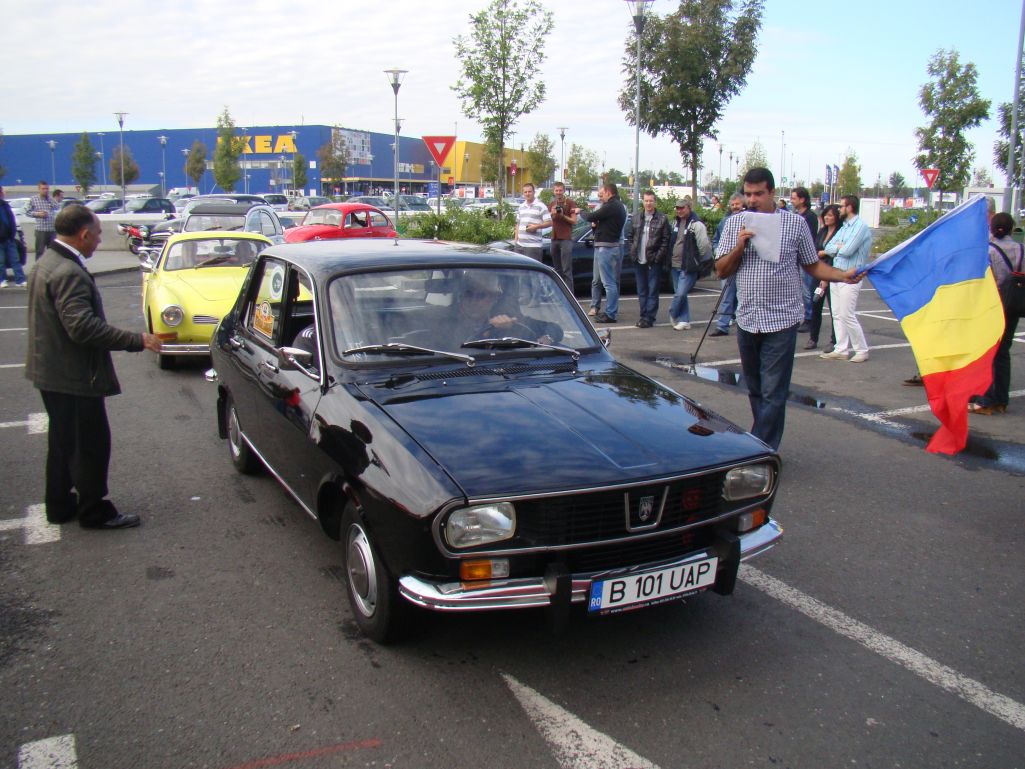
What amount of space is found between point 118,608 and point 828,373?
807 cm

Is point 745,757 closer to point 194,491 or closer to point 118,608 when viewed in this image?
point 118,608

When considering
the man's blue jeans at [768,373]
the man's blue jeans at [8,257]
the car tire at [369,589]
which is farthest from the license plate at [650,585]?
the man's blue jeans at [8,257]

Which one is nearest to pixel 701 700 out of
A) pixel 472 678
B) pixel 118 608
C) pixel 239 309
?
pixel 472 678

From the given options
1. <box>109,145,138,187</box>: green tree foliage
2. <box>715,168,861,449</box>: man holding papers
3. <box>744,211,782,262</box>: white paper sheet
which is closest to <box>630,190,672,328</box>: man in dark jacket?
<box>715,168,861,449</box>: man holding papers

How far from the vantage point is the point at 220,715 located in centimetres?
312

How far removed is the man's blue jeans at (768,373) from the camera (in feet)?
18.7

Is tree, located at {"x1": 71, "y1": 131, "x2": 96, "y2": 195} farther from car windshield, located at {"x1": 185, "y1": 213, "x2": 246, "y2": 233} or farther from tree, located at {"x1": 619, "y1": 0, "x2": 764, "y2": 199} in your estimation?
car windshield, located at {"x1": 185, "y1": 213, "x2": 246, "y2": 233}

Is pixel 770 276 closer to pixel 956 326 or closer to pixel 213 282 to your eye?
pixel 956 326

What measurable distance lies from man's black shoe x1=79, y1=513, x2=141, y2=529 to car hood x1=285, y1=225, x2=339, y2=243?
13.6 m

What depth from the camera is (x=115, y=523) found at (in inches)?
195

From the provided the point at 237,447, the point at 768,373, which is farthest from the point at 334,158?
the point at 768,373

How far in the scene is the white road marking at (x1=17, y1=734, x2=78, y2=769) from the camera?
2850mm

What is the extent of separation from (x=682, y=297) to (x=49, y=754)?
10944 millimetres

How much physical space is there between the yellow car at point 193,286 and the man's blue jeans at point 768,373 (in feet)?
17.6
